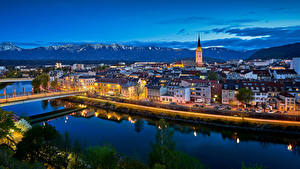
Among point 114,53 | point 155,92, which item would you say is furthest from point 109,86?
point 114,53

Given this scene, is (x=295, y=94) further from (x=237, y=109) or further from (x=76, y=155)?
(x=76, y=155)

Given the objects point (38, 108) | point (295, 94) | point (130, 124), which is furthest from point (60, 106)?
point (295, 94)

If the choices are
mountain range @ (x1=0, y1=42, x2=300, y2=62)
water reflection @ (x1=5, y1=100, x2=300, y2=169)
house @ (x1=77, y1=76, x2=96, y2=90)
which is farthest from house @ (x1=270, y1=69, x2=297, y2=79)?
mountain range @ (x1=0, y1=42, x2=300, y2=62)

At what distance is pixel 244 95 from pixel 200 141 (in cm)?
647

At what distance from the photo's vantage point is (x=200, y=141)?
13383 millimetres

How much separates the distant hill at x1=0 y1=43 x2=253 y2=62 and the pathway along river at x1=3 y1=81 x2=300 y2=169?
506ft

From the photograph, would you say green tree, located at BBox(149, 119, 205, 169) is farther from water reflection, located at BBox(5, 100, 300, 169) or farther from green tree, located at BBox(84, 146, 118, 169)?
water reflection, located at BBox(5, 100, 300, 169)

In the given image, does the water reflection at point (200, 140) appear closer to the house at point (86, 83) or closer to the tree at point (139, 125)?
the tree at point (139, 125)

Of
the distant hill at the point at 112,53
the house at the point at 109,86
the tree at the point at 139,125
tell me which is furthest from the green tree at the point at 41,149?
the distant hill at the point at 112,53

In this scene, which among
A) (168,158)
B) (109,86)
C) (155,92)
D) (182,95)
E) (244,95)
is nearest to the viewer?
(168,158)

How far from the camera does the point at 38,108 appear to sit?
72.0ft

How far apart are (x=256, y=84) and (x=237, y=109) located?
165 inches

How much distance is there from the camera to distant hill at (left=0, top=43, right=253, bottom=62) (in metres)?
177

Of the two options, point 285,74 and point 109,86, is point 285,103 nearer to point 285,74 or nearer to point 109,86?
point 285,74
